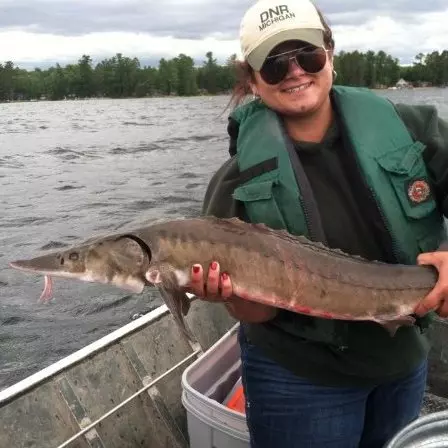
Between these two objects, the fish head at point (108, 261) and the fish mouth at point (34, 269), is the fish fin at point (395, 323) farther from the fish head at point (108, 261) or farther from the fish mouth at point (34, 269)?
the fish mouth at point (34, 269)

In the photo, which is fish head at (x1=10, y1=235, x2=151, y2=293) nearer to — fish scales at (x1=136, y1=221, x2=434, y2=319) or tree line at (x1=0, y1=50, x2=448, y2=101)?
fish scales at (x1=136, y1=221, x2=434, y2=319)

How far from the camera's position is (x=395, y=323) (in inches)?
109

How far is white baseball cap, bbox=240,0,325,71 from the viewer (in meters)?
2.70

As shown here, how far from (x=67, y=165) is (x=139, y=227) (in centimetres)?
2096

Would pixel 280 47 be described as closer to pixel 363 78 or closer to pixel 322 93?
pixel 322 93

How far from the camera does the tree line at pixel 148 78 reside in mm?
113062

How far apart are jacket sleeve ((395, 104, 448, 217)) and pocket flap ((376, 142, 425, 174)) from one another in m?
0.04

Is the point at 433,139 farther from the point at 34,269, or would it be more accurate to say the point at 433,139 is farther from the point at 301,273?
the point at 34,269

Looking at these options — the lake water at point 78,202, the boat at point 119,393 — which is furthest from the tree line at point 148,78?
the boat at point 119,393

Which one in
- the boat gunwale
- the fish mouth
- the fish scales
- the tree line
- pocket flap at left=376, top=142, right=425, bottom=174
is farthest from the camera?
the tree line

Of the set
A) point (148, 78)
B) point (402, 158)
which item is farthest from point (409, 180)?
point (148, 78)

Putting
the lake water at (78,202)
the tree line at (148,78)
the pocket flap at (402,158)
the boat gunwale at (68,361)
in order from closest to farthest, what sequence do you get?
the pocket flap at (402,158), the boat gunwale at (68,361), the lake water at (78,202), the tree line at (148,78)

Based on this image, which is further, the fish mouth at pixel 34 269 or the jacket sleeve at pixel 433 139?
the jacket sleeve at pixel 433 139

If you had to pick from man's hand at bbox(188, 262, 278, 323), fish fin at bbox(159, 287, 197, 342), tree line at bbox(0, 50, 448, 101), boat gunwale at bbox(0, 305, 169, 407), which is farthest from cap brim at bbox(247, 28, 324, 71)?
tree line at bbox(0, 50, 448, 101)
